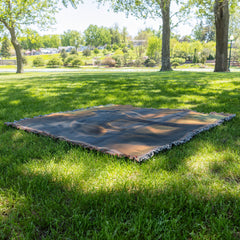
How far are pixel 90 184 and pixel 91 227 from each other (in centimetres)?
46

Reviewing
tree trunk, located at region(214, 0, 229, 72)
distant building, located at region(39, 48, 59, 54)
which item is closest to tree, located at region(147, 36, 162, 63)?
tree trunk, located at region(214, 0, 229, 72)

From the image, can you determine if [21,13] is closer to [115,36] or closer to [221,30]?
[221,30]

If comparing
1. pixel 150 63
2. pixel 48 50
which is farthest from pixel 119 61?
pixel 48 50

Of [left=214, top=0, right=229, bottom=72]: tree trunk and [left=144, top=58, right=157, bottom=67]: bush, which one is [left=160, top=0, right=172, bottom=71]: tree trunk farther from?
[left=144, top=58, right=157, bottom=67]: bush

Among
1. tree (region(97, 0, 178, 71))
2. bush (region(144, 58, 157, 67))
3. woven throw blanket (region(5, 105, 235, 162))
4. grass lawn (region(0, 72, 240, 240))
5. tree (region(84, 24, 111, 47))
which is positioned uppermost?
tree (region(84, 24, 111, 47))

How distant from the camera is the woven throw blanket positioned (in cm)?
248

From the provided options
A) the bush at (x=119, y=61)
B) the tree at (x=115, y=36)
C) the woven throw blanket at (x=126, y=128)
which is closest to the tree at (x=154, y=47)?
the bush at (x=119, y=61)

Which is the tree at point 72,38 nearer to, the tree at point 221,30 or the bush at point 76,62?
the bush at point 76,62

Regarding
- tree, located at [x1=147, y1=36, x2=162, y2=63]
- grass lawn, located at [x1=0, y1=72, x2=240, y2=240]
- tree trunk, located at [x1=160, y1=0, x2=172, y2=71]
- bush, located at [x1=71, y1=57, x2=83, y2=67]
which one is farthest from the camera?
tree, located at [x1=147, y1=36, x2=162, y2=63]

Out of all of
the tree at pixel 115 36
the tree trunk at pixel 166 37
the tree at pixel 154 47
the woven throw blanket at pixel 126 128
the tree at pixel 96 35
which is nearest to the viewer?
the woven throw blanket at pixel 126 128

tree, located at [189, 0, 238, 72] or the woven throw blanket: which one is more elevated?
tree, located at [189, 0, 238, 72]

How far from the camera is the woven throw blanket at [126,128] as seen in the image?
2.48 metres

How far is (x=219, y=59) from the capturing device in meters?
14.4

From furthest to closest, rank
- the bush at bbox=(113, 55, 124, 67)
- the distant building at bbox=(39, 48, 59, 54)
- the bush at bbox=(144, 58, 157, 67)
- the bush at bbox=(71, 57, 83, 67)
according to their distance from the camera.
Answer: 1. the distant building at bbox=(39, 48, 59, 54)
2. the bush at bbox=(71, 57, 83, 67)
3. the bush at bbox=(113, 55, 124, 67)
4. the bush at bbox=(144, 58, 157, 67)
